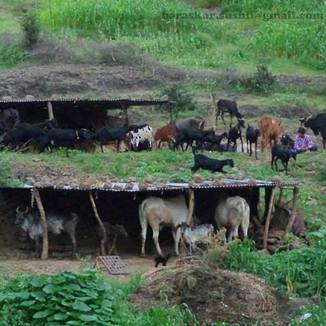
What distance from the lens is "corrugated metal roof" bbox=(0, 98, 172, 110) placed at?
950 inches

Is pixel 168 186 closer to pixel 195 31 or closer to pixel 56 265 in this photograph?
pixel 56 265

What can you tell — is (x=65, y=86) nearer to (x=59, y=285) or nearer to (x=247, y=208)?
(x=247, y=208)

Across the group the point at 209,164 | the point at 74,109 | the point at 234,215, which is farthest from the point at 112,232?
the point at 74,109

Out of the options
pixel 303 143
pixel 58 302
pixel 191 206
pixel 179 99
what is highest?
pixel 58 302

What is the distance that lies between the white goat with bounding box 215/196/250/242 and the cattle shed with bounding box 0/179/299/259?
25cm

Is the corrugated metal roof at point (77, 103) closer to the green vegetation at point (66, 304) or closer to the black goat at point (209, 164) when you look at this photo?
the black goat at point (209, 164)

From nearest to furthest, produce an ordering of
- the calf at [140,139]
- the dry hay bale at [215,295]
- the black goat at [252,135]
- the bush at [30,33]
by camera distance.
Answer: the dry hay bale at [215,295] < the black goat at [252,135] < the calf at [140,139] < the bush at [30,33]

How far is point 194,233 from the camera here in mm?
18547

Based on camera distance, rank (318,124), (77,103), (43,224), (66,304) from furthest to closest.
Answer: (318,124)
(77,103)
(43,224)
(66,304)

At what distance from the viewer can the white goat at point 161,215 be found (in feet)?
61.7

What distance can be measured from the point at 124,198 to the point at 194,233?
5.78 feet

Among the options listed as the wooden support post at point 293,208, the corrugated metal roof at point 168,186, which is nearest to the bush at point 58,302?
the corrugated metal roof at point 168,186

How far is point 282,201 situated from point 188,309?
706 centimetres

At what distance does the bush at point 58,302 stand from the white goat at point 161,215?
250 inches
